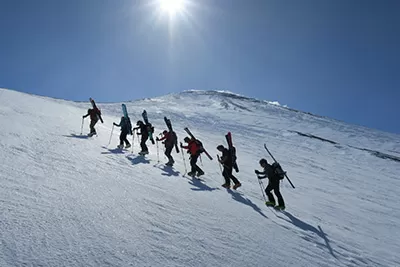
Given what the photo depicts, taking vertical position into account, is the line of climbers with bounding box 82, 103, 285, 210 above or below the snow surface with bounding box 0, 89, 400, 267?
above

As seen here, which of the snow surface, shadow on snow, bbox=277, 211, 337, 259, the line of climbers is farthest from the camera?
the line of climbers

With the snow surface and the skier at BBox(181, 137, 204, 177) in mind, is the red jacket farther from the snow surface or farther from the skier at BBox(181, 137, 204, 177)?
the snow surface

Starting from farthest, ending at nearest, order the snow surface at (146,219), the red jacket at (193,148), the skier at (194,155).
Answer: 1. the red jacket at (193,148)
2. the skier at (194,155)
3. the snow surface at (146,219)

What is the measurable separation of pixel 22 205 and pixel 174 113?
42.1 meters

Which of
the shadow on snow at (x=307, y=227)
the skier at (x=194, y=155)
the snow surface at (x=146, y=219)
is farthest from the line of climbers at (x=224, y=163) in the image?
the shadow on snow at (x=307, y=227)

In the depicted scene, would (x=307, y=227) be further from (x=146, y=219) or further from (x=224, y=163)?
(x=146, y=219)

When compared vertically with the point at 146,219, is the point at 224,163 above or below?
above

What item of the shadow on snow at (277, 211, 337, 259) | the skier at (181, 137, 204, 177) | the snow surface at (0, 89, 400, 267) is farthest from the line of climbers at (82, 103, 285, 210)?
the shadow on snow at (277, 211, 337, 259)

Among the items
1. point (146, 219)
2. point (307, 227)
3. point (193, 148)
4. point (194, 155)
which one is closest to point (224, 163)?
point (194, 155)

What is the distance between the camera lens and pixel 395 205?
658 inches

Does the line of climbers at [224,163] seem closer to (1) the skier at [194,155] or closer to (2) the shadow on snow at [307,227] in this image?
(1) the skier at [194,155]

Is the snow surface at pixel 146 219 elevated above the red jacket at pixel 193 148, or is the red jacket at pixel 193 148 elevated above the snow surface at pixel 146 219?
the red jacket at pixel 193 148

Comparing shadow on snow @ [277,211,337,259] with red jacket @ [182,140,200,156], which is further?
red jacket @ [182,140,200,156]

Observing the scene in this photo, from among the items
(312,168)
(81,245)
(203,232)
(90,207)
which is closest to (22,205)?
(90,207)
